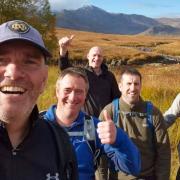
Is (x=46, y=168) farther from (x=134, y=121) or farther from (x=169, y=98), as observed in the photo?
(x=169, y=98)

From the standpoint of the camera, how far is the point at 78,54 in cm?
4975

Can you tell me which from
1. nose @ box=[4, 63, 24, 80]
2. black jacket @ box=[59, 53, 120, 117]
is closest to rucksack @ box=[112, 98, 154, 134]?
black jacket @ box=[59, 53, 120, 117]

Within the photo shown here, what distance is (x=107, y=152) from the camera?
10.2 feet

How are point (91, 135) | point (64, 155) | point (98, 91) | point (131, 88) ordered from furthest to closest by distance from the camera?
point (98, 91) → point (131, 88) → point (91, 135) → point (64, 155)

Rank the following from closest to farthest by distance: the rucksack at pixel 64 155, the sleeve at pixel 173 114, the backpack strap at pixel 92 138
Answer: the rucksack at pixel 64 155, the backpack strap at pixel 92 138, the sleeve at pixel 173 114

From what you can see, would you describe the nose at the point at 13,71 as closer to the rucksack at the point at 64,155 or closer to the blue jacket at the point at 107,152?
the rucksack at the point at 64,155

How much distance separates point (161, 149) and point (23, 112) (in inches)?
107

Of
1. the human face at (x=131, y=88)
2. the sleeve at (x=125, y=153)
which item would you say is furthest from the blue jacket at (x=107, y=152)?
the human face at (x=131, y=88)

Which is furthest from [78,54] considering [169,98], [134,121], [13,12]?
[134,121]

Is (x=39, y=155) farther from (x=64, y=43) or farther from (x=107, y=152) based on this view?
(x=64, y=43)

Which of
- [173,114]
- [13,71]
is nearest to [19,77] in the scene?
[13,71]

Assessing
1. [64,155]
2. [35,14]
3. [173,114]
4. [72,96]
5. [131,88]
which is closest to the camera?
[64,155]

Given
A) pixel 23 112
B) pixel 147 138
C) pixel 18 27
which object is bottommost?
pixel 147 138

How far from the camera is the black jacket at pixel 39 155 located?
193 centimetres
